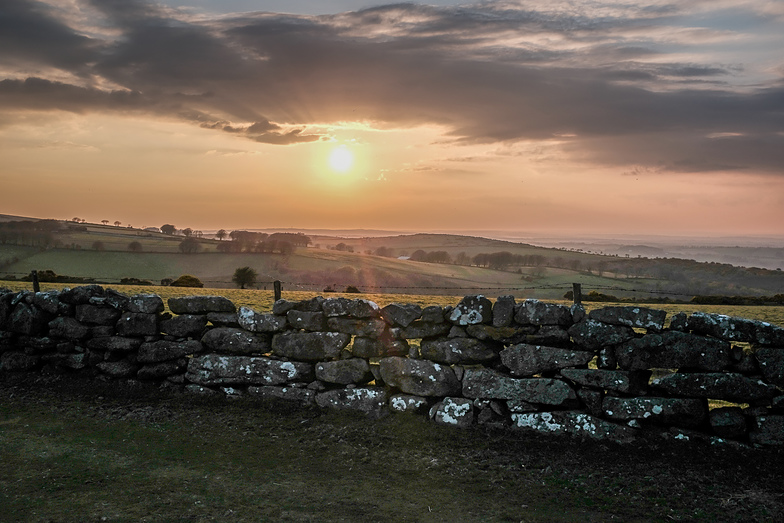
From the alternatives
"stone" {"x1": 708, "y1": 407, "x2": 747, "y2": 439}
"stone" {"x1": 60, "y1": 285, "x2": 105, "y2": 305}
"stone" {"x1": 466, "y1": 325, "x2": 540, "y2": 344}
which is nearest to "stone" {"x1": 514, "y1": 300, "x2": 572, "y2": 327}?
"stone" {"x1": 466, "y1": 325, "x2": 540, "y2": 344}

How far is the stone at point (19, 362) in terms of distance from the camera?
11.0 metres

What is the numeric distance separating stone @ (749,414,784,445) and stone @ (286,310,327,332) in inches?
268

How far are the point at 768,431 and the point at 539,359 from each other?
3.18m

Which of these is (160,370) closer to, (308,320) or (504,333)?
(308,320)

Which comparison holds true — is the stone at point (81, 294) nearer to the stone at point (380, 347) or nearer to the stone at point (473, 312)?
the stone at point (380, 347)

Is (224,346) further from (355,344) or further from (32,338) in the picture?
(32,338)

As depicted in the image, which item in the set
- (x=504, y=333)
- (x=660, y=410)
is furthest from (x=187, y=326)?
(x=660, y=410)

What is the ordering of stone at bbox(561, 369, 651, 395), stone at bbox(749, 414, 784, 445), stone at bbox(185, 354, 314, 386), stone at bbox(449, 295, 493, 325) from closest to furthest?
stone at bbox(749, 414, 784, 445), stone at bbox(561, 369, 651, 395), stone at bbox(449, 295, 493, 325), stone at bbox(185, 354, 314, 386)

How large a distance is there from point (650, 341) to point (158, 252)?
2482 inches

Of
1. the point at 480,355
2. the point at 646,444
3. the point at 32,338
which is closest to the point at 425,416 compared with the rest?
the point at 480,355

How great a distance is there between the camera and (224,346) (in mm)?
10211

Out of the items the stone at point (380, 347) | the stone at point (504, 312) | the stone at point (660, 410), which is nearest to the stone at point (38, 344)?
the stone at point (380, 347)

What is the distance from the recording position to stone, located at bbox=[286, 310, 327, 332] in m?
9.80

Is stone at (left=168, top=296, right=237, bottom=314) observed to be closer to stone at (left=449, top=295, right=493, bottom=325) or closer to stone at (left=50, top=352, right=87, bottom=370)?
stone at (left=50, top=352, right=87, bottom=370)
